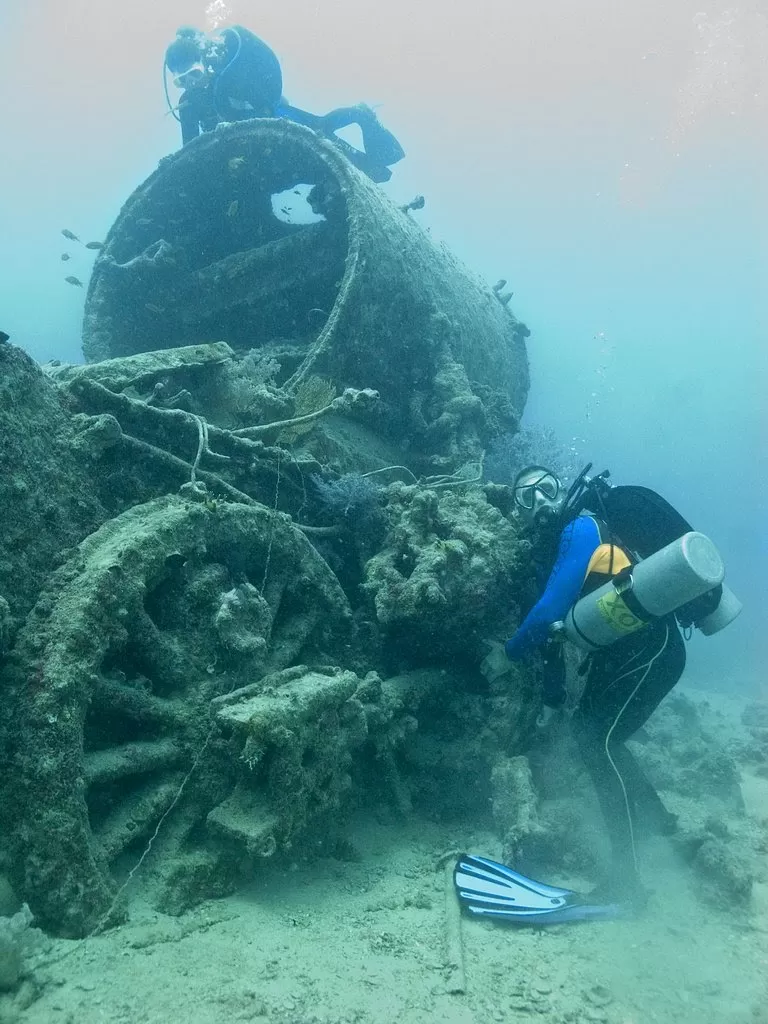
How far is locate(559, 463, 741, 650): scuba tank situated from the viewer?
4.07m

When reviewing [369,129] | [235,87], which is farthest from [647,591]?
[369,129]

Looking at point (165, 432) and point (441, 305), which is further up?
point (441, 305)

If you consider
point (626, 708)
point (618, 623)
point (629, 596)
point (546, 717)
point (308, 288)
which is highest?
point (308, 288)

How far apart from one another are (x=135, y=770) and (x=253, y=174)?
10.6 metres

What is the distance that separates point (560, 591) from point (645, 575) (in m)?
0.72

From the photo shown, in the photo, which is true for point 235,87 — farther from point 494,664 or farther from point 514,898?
point 514,898

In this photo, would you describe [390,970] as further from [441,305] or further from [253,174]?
[253,174]

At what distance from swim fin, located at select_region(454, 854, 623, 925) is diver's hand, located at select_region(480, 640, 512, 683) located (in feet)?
4.75

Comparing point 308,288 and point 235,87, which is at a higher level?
point 235,87

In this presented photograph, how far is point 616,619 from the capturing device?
4.28 metres

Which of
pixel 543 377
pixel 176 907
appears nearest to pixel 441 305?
pixel 176 907

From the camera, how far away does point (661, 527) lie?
4.96 m

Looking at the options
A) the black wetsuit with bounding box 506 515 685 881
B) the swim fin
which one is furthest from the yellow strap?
the swim fin

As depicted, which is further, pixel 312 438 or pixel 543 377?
pixel 543 377
